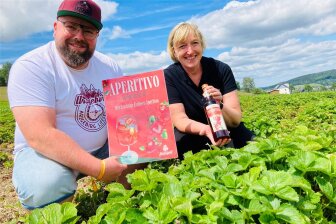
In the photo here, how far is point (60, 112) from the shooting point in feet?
10.3

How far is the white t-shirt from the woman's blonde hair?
890 millimetres

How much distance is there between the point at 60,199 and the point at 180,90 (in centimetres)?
185

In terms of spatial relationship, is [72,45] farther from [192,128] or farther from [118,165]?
[192,128]

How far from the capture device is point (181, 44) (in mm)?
3887

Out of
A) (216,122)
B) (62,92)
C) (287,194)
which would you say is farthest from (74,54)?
(287,194)

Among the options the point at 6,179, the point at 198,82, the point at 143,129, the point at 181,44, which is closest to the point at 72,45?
the point at 143,129

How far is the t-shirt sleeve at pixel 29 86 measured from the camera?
282 centimetres

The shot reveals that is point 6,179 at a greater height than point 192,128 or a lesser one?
lesser

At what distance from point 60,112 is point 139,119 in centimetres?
76

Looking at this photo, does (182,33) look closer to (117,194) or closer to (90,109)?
(90,109)

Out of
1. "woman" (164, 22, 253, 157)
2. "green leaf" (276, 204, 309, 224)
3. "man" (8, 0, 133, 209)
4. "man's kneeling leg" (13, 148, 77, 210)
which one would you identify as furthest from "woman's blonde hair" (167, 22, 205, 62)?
"green leaf" (276, 204, 309, 224)

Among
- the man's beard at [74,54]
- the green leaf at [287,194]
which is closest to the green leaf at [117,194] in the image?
the green leaf at [287,194]

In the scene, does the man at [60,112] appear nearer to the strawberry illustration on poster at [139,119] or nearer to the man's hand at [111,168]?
the man's hand at [111,168]

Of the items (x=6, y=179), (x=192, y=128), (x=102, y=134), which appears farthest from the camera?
(x=6, y=179)
